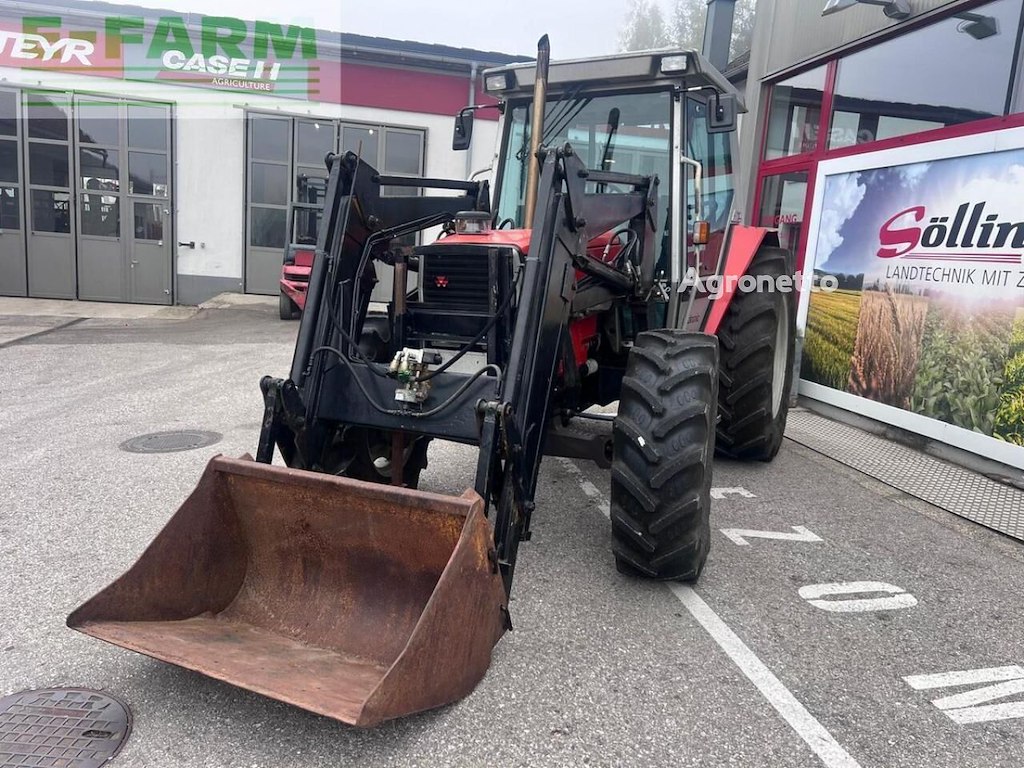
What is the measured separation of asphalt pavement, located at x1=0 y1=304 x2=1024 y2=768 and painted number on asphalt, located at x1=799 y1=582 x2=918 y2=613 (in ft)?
0.05

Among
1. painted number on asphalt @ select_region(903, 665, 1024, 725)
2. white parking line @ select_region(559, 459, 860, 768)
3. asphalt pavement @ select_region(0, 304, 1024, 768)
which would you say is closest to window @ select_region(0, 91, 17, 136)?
asphalt pavement @ select_region(0, 304, 1024, 768)

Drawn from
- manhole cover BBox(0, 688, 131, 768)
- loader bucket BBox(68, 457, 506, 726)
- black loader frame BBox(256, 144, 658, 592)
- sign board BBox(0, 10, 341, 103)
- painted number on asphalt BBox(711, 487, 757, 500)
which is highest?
sign board BBox(0, 10, 341, 103)

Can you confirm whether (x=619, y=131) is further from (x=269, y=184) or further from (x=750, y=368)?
(x=269, y=184)

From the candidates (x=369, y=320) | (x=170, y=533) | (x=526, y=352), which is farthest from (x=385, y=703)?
(x=369, y=320)

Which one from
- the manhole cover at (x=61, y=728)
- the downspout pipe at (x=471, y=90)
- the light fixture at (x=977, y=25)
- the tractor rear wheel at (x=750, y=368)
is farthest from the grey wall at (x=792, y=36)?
the manhole cover at (x=61, y=728)

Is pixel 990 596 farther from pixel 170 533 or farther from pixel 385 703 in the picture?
pixel 170 533

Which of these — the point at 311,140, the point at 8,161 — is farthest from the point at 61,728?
the point at 8,161

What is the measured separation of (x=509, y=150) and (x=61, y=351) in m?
7.41

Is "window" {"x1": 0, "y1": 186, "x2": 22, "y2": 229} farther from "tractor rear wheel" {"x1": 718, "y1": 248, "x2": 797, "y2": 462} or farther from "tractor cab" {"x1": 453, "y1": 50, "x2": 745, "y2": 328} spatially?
"tractor rear wheel" {"x1": 718, "y1": 248, "x2": 797, "y2": 462}

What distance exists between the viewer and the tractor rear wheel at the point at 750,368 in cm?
521

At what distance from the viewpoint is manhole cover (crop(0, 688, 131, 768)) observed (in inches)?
87.6

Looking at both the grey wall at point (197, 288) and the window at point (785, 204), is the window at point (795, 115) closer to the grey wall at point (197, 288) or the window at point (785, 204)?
→ the window at point (785, 204)

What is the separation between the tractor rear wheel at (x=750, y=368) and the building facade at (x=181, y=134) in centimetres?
1002

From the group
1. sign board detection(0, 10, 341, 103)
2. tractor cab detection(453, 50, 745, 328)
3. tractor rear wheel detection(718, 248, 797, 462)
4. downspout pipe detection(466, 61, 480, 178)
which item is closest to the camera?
tractor cab detection(453, 50, 745, 328)
